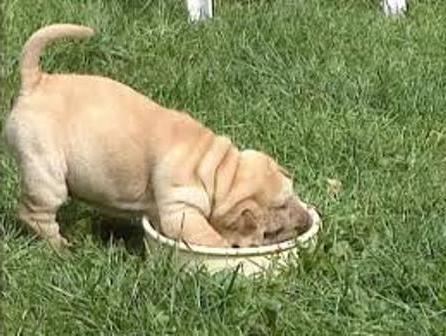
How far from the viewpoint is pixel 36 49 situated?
399cm

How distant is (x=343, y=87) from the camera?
5.34m

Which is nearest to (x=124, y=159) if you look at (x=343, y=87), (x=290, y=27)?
(x=343, y=87)

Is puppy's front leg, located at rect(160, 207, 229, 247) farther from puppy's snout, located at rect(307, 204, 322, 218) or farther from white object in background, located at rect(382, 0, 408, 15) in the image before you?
white object in background, located at rect(382, 0, 408, 15)

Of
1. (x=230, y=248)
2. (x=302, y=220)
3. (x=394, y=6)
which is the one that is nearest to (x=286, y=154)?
(x=302, y=220)

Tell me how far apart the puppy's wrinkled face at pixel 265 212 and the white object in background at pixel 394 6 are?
2.65 metres

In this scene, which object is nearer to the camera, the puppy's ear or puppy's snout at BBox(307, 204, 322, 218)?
the puppy's ear

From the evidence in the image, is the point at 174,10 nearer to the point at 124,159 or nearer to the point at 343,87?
the point at 343,87

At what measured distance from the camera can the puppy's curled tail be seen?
390 cm

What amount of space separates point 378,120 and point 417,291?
156 cm

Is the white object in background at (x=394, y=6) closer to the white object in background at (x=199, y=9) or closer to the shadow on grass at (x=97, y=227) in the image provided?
the white object in background at (x=199, y=9)

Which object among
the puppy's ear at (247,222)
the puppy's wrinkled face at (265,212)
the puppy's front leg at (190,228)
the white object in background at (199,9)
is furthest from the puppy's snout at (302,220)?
the white object in background at (199,9)

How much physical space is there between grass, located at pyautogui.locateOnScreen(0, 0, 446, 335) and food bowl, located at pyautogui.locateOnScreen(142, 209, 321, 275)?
0.16 feet

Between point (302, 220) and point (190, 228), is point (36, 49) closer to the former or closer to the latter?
point (190, 228)

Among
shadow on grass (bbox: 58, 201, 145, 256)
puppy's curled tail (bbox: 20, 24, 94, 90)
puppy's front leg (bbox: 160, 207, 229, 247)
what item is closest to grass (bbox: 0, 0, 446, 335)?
shadow on grass (bbox: 58, 201, 145, 256)
